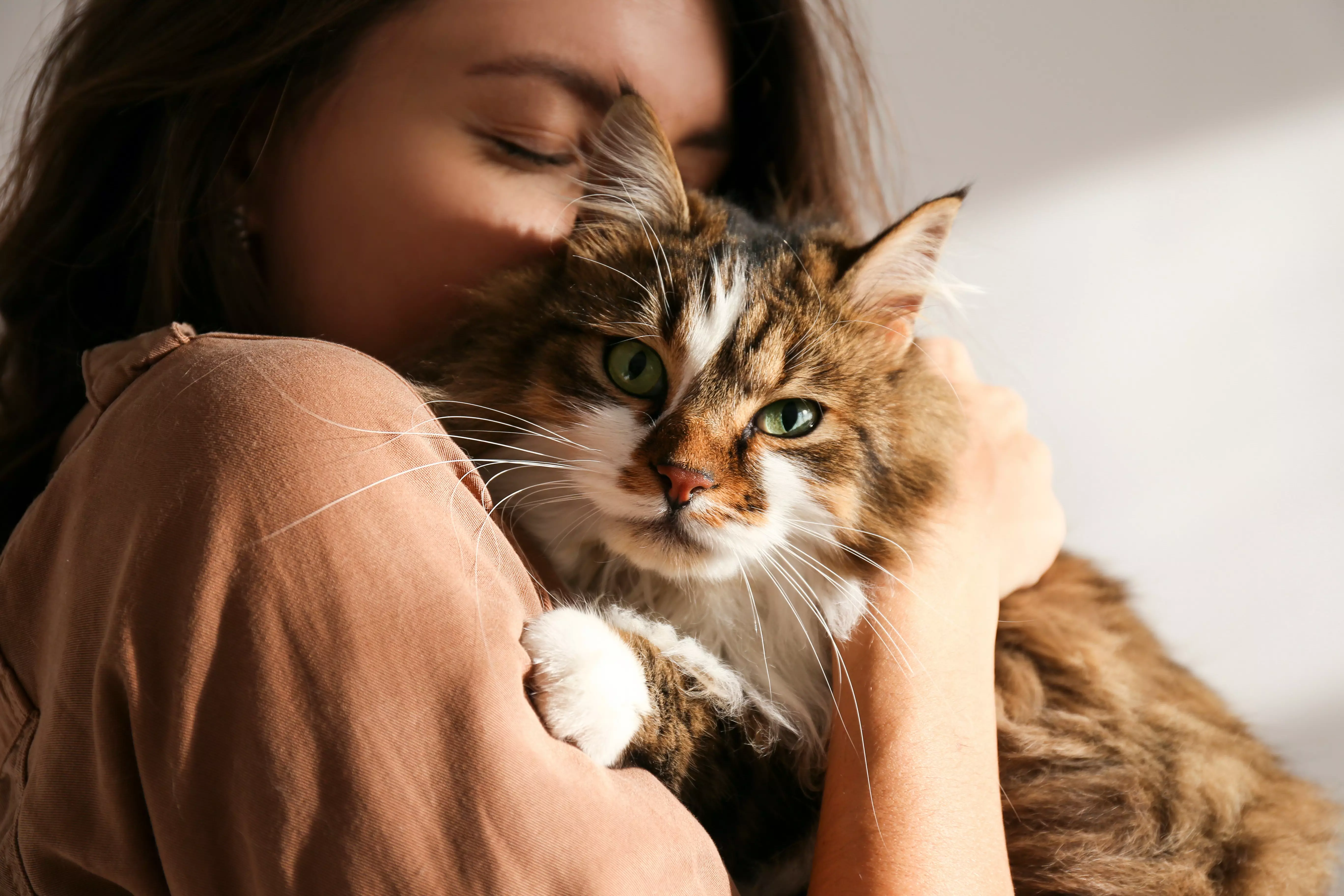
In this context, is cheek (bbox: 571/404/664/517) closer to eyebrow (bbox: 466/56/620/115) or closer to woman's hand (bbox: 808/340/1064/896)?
woman's hand (bbox: 808/340/1064/896)

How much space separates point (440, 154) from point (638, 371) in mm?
430

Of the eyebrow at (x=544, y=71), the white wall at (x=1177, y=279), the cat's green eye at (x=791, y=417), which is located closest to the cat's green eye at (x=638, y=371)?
the cat's green eye at (x=791, y=417)

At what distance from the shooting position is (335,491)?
0.69 meters

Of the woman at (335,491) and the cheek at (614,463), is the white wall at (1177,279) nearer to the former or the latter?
the woman at (335,491)

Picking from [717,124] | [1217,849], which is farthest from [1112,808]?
[717,124]

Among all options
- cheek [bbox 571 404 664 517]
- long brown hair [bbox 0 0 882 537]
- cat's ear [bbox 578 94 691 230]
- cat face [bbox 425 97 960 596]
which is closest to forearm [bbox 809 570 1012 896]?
cat face [bbox 425 97 960 596]

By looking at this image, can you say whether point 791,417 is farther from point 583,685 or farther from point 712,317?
point 583,685

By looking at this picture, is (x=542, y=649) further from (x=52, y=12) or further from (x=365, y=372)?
(x=52, y=12)

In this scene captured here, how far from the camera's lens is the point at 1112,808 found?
3.75 ft

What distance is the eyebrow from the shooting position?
119 cm

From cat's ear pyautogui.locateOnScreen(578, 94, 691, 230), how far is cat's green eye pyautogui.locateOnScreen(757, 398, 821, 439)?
0.30 m

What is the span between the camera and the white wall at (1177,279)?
6.70 feet

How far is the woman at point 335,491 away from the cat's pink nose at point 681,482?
19cm

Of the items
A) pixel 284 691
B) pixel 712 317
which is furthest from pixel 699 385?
pixel 284 691
